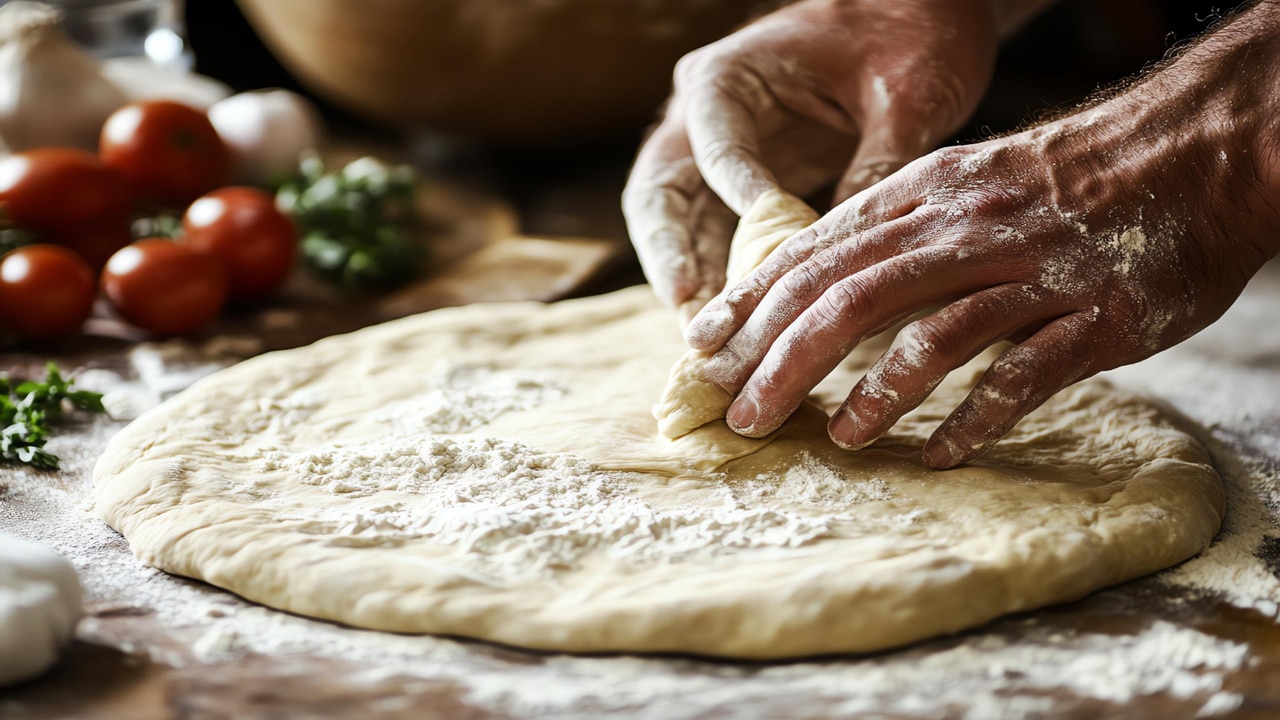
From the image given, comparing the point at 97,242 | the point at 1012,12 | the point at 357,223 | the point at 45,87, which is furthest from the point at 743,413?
the point at 45,87

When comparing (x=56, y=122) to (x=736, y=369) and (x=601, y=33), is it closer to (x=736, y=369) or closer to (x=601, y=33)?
(x=601, y=33)

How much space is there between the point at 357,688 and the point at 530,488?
438 millimetres

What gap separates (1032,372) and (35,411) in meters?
1.82

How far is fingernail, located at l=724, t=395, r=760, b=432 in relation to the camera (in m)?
1.68

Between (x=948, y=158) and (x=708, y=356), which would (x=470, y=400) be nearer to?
(x=708, y=356)

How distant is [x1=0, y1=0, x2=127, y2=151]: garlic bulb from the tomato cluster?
0.32ft

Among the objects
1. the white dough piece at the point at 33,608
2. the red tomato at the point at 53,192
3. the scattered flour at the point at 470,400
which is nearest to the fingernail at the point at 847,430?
the scattered flour at the point at 470,400

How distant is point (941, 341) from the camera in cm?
157

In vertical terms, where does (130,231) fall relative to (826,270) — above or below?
below

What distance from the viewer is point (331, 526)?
1.58 meters

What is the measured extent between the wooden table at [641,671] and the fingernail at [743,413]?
0.44 m

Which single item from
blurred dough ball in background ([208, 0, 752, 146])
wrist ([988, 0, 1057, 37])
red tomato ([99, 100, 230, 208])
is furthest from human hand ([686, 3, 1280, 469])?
red tomato ([99, 100, 230, 208])

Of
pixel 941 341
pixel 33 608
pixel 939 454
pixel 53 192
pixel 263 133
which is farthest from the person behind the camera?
pixel 263 133

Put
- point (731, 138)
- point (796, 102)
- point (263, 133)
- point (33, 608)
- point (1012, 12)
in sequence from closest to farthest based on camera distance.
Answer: point (33, 608)
point (731, 138)
point (796, 102)
point (1012, 12)
point (263, 133)
